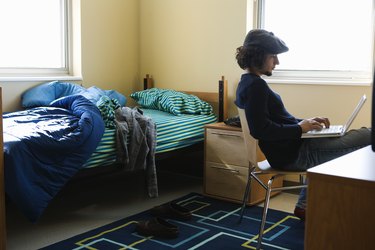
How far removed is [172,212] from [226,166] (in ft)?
1.90

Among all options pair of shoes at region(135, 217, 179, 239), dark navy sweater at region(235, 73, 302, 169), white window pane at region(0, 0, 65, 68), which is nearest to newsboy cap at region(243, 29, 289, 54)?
dark navy sweater at region(235, 73, 302, 169)

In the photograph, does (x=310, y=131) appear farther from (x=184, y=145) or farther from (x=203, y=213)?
(x=184, y=145)

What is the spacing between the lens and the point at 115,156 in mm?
2883

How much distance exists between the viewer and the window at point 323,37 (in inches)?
130

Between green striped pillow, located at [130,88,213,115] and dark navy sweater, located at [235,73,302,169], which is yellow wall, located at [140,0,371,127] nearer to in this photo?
green striped pillow, located at [130,88,213,115]

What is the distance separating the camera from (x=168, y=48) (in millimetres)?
4199

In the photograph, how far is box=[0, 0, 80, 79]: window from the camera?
353 centimetres

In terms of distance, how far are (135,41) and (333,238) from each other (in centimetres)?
355

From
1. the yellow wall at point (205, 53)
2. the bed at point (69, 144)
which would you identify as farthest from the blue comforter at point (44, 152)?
the yellow wall at point (205, 53)

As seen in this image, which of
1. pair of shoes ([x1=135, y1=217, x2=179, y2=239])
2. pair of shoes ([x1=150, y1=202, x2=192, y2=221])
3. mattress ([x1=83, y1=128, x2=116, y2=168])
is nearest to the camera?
pair of shoes ([x1=135, y1=217, x2=179, y2=239])

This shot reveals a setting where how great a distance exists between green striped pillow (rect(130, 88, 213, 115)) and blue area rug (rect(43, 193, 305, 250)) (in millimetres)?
901

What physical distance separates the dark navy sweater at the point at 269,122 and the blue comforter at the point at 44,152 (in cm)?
89

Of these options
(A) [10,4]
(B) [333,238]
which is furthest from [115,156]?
(B) [333,238]

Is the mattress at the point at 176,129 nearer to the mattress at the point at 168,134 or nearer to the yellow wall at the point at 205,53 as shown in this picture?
the mattress at the point at 168,134
